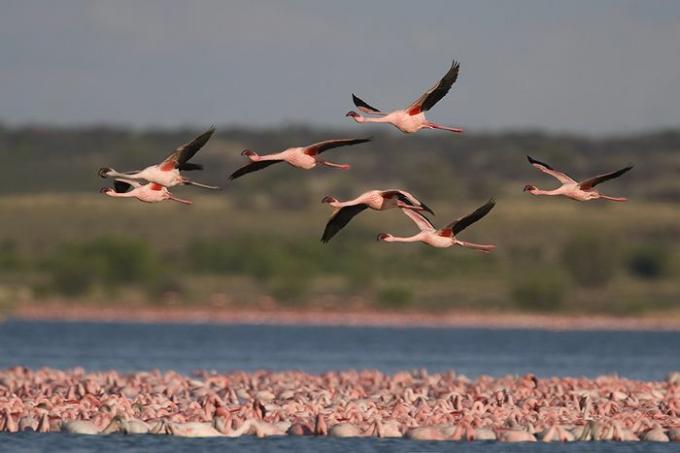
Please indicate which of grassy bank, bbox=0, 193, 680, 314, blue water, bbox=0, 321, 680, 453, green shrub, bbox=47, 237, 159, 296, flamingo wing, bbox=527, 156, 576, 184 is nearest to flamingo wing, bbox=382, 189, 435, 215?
flamingo wing, bbox=527, 156, 576, 184

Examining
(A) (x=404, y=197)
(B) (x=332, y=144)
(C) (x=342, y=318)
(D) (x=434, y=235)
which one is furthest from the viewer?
(C) (x=342, y=318)

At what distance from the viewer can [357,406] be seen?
30.7 m

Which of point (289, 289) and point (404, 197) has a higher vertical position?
point (289, 289)

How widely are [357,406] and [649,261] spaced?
333 feet

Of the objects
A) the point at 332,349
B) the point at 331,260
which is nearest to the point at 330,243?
the point at 331,260

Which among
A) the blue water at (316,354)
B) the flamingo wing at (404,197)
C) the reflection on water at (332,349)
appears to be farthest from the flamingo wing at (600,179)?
the reflection on water at (332,349)

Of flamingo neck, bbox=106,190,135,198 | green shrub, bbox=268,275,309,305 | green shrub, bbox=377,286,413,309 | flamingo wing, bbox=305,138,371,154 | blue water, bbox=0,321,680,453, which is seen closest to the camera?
flamingo wing, bbox=305,138,371,154

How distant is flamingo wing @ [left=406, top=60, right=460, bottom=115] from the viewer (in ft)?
91.8

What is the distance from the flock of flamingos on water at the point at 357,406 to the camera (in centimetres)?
2831

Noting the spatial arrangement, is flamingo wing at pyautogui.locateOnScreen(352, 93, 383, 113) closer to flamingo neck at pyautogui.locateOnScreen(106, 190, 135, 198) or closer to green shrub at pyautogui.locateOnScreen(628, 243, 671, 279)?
flamingo neck at pyautogui.locateOnScreen(106, 190, 135, 198)

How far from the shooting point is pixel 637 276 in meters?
131

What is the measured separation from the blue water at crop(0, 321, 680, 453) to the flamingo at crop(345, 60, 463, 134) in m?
4.72

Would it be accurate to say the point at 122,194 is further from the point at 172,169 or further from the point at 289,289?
the point at 289,289

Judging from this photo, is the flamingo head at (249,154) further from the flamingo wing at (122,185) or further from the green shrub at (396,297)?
the green shrub at (396,297)
